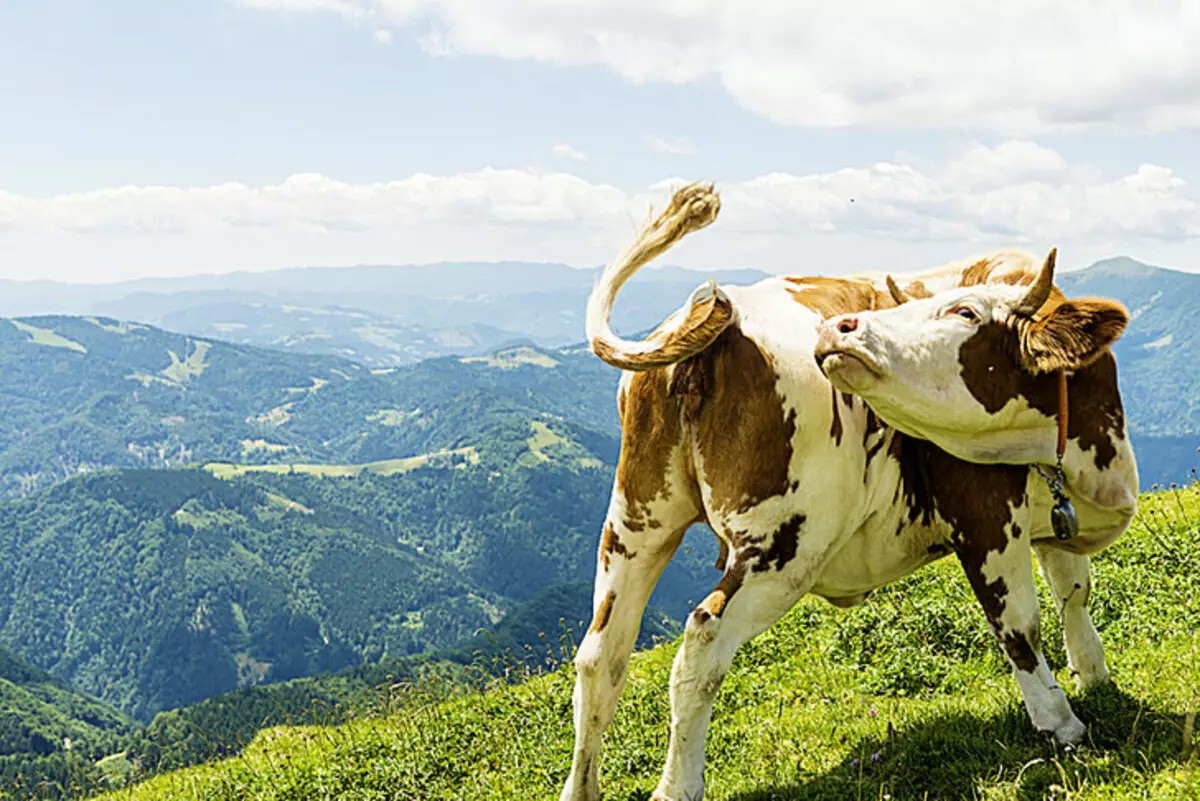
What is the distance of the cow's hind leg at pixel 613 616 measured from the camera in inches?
245

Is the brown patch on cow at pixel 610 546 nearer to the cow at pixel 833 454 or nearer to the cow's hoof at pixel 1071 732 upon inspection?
the cow at pixel 833 454

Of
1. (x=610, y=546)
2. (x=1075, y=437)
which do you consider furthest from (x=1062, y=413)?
(x=610, y=546)

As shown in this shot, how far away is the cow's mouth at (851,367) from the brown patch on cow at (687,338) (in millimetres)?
707

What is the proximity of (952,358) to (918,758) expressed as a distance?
268 cm

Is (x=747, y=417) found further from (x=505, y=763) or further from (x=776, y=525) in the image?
(x=505, y=763)

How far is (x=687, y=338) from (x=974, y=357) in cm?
170

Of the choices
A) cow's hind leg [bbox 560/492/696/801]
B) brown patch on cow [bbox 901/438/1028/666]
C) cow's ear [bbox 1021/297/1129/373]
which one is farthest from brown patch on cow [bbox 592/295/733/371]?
cow's ear [bbox 1021/297/1129/373]

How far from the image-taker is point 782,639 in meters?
11.5

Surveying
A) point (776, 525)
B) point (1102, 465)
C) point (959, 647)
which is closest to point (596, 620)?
point (776, 525)

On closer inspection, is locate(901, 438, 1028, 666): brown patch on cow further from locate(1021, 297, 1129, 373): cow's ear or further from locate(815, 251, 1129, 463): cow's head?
locate(1021, 297, 1129, 373): cow's ear

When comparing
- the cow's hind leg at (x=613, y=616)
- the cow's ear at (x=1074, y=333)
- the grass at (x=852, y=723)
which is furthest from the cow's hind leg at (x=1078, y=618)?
the cow's hind leg at (x=613, y=616)

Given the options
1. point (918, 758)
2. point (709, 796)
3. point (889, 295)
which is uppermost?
point (889, 295)

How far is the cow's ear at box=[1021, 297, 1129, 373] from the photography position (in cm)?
524

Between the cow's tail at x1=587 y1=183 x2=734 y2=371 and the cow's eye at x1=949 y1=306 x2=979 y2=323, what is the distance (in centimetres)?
133
